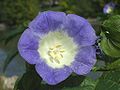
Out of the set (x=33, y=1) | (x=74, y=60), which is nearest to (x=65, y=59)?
(x=74, y=60)

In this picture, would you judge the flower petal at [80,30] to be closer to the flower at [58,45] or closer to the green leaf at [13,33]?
the flower at [58,45]

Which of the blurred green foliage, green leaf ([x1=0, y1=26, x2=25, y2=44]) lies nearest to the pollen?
green leaf ([x1=0, y1=26, x2=25, y2=44])

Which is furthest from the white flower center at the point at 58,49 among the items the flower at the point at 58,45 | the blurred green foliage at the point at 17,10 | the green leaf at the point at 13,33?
the blurred green foliage at the point at 17,10

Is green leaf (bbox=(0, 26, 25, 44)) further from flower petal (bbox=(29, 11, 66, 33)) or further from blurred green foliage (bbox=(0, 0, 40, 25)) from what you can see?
blurred green foliage (bbox=(0, 0, 40, 25))

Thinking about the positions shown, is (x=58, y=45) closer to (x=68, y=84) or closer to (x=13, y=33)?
(x=68, y=84)

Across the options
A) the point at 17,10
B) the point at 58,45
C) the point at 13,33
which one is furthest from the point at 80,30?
the point at 17,10

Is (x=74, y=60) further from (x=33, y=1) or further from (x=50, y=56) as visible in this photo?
(x=33, y=1)
